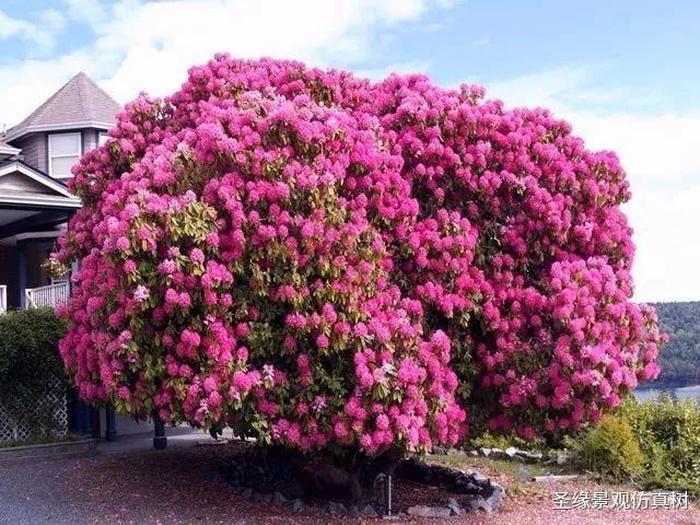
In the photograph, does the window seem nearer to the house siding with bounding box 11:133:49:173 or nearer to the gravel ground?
the house siding with bounding box 11:133:49:173

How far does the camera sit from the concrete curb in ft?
41.8

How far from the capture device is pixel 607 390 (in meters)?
8.18

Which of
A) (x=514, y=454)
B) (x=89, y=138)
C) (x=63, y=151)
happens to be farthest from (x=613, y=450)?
(x=63, y=151)

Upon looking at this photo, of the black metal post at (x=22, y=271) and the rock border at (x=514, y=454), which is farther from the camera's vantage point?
the black metal post at (x=22, y=271)

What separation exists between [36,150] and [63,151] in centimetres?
106

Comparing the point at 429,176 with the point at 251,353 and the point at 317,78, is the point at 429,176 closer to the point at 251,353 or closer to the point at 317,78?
the point at 317,78

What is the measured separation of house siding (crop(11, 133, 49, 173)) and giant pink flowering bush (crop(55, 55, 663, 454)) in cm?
1501

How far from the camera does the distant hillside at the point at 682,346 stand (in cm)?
1441

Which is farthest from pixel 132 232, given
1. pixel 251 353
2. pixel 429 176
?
pixel 429 176

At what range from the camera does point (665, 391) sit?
13.5m

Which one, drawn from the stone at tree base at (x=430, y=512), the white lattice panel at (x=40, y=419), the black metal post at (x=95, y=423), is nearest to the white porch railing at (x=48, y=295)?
the white lattice panel at (x=40, y=419)

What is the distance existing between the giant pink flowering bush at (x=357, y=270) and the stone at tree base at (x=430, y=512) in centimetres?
114

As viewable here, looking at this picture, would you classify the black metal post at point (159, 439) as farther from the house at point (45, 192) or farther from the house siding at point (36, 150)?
the house siding at point (36, 150)

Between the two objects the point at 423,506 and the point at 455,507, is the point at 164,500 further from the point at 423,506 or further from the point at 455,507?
the point at 455,507
